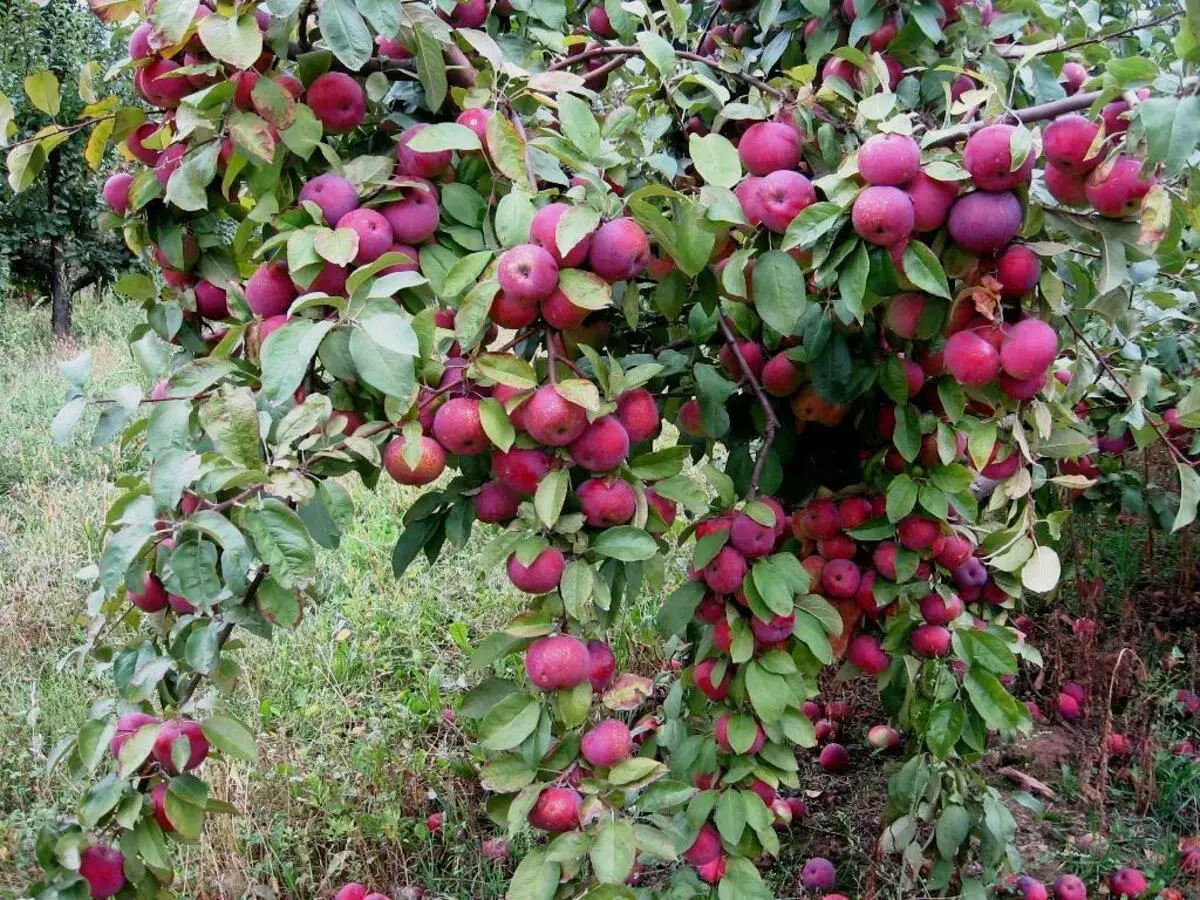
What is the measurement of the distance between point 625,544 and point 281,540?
34cm

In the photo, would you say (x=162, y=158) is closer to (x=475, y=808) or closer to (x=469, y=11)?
(x=469, y=11)

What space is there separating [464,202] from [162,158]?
40 centimetres

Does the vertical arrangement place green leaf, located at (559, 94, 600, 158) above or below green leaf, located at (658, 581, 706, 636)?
above

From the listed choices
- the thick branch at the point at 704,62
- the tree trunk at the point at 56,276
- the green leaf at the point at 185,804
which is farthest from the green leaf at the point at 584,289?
the tree trunk at the point at 56,276

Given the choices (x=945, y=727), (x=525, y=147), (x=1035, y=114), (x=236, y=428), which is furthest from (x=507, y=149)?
(x=945, y=727)

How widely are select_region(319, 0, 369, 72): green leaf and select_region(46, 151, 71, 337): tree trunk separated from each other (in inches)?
318

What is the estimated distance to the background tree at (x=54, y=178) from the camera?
823 centimetres

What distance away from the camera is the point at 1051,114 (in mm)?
996

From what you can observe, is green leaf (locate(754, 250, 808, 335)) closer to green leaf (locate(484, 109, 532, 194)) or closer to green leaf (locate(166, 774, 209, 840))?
green leaf (locate(484, 109, 532, 194))

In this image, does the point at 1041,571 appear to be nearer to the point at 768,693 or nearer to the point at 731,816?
the point at 768,693

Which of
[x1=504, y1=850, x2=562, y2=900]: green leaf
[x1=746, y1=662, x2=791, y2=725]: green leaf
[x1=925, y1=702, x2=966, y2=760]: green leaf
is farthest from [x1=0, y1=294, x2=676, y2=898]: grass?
[x1=925, y1=702, x2=966, y2=760]: green leaf

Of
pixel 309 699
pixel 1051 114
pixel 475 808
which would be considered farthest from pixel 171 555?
pixel 309 699

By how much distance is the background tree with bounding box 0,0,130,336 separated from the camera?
8.23m

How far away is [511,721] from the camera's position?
1.06 meters
